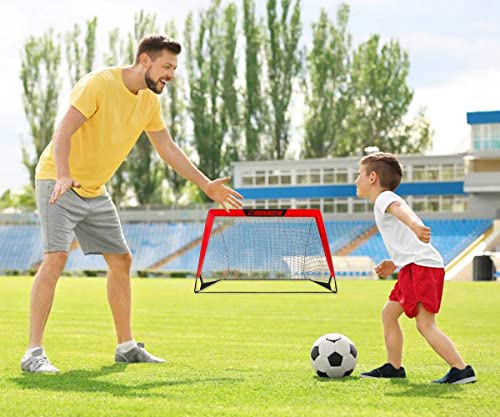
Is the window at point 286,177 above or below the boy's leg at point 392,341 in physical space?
above

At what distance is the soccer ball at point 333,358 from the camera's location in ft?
19.8

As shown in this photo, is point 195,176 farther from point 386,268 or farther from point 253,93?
point 253,93

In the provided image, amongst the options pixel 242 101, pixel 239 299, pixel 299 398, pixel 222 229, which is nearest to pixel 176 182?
pixel 242 101

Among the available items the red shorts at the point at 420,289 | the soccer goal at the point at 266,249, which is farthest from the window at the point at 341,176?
the red shorts at the point at 420,289

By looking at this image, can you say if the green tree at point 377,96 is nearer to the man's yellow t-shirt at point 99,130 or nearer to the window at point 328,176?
the window at point 328,176

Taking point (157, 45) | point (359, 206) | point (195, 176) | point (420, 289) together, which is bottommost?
point (359, 206)

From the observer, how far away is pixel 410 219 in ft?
18.4

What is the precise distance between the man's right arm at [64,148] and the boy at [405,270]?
6.31 feet

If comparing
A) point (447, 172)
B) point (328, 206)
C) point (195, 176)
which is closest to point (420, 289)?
point (195, 176)

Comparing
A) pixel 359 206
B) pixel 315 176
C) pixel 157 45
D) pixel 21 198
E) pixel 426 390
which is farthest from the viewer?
pixel 21 198

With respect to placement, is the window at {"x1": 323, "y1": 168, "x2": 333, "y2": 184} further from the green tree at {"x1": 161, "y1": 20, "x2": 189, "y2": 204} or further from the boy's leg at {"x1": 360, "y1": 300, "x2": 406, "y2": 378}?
the boy's leg at {"x1": 360, "y1": 300, "x2": 406, "y2": 378}

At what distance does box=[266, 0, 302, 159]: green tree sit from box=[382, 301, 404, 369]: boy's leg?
4869cm

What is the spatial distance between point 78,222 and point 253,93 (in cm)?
4851

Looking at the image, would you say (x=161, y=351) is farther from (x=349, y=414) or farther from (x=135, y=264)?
(x=135, y=264)
